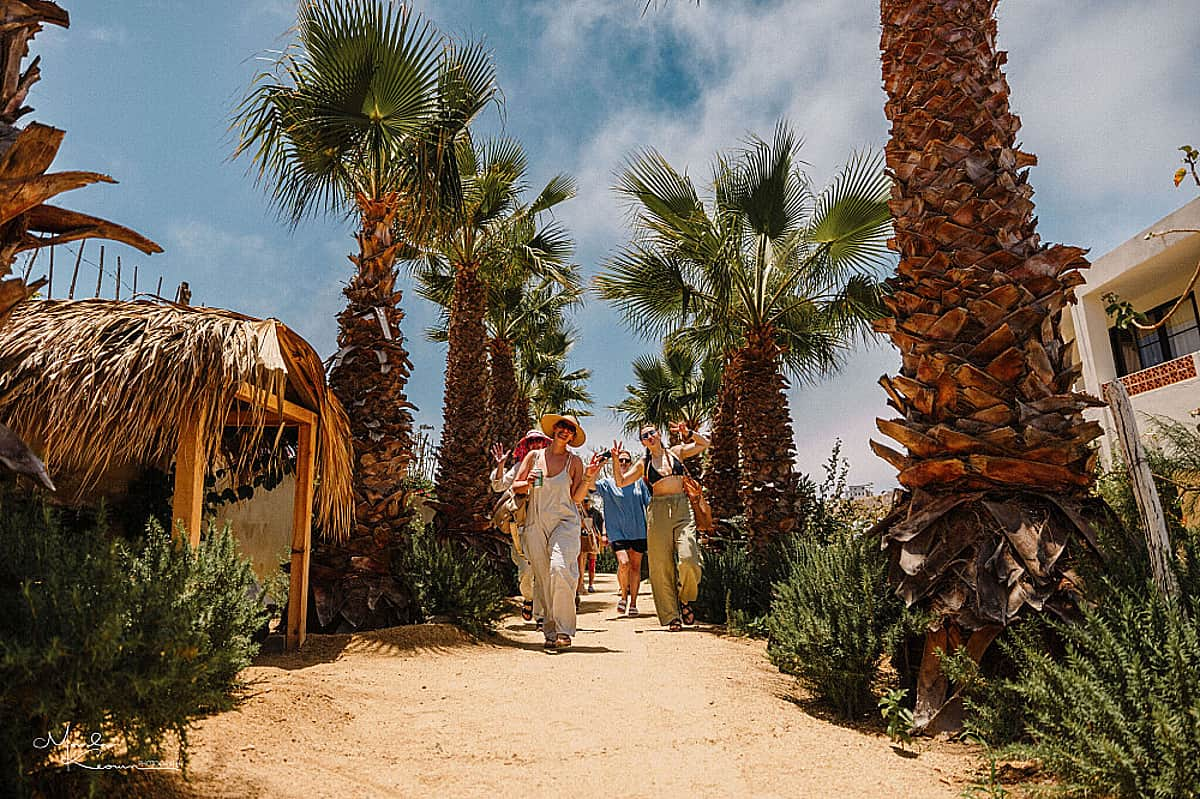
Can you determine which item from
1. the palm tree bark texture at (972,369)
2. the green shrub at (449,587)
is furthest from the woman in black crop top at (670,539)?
the palm tree bark texture at (972,369)

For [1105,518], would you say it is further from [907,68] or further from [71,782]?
[71,782]

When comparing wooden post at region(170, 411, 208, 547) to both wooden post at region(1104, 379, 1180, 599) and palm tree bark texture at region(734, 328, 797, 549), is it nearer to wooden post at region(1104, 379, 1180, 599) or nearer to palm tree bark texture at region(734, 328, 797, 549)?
wooden post at region(1104, 379, 1180, 599)

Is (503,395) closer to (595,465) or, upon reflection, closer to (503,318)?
(503,318)

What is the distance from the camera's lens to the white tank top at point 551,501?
662cm

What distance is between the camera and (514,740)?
385cm

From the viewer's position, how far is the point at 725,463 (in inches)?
509

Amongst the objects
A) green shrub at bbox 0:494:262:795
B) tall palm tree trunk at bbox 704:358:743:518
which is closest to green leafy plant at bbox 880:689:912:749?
green shrub at bbox 0:494:262:795

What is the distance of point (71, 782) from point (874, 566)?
383 centimetres

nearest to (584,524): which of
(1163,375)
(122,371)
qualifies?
(122,371)

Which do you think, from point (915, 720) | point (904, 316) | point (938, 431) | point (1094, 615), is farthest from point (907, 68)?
point (915, 720)

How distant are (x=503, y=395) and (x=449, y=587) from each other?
8.23 metres

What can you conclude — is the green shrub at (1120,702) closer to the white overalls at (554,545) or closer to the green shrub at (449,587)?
the white overalls at (554,545)

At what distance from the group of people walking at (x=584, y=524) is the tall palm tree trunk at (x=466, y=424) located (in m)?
0.99

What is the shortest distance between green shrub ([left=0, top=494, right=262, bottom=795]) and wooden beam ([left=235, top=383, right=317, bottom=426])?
2.14 metres
